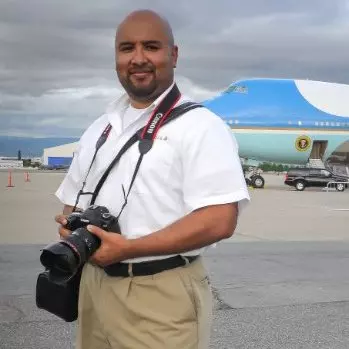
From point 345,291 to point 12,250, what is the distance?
489cm

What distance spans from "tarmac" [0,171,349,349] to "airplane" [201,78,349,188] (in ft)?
44.5

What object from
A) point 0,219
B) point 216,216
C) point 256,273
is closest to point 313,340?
point 256,273

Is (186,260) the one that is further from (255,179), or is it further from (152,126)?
(255,179)

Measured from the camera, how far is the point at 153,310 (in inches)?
81.8

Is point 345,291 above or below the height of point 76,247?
below

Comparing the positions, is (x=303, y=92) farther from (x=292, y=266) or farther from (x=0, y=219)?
(x=292, y=266)

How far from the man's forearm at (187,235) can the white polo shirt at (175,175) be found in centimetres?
4

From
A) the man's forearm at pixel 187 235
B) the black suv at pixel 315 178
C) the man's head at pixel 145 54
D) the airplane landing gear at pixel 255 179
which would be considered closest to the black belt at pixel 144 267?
the man's forearm at pixel 187 235

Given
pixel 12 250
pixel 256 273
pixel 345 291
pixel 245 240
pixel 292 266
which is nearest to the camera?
pixel 345 291

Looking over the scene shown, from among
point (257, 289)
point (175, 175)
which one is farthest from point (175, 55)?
point (257, 289)

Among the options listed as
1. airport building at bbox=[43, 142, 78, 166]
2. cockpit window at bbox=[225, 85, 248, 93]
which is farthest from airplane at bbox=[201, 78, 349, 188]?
airport building at bbox=[43, 142, 78, 166]

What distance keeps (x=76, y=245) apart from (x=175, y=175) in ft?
1.37

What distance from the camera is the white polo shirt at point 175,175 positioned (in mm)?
1987

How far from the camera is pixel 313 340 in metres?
4.64
